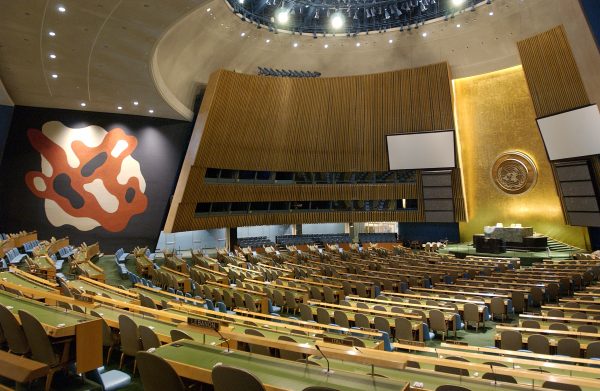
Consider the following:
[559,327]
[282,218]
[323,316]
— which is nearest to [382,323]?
[323,316]

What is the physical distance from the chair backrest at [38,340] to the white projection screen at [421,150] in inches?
887

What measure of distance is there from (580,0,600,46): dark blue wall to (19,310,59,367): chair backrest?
48.7 ft

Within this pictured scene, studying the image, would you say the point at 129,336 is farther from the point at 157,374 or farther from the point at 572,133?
the point at 572,133

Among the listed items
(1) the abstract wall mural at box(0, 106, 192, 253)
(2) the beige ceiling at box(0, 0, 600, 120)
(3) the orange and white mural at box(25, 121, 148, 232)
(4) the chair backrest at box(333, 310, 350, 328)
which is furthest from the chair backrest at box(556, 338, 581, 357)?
(3) the orange and white mural at box(25, 121, 148, 232)

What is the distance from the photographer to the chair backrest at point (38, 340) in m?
3.26

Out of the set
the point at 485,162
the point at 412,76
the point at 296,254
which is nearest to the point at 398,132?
the point at 412,76

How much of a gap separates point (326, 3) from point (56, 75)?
15.1 meters

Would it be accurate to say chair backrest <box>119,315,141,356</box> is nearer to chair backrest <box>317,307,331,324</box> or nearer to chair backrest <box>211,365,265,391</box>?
chair backrest <box>211,365,265,391</box>

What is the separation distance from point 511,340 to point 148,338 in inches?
203

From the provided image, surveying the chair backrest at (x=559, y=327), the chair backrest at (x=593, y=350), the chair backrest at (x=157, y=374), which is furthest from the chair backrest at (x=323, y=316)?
the chair backrest at (x=157, y=374)

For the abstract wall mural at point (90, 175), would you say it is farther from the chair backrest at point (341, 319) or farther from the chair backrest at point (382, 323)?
the chair backrest at point (382, 323)

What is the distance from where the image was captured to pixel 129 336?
158 inches

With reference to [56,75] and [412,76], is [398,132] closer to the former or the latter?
[412,76]

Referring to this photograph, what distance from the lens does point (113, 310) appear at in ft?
16.8
